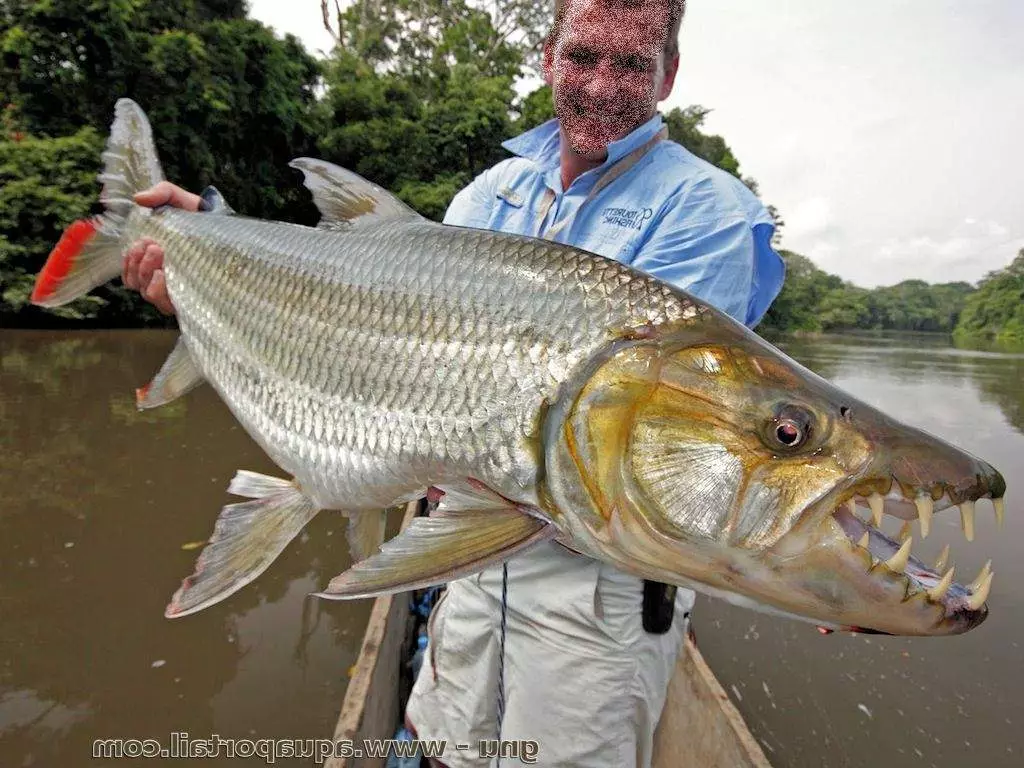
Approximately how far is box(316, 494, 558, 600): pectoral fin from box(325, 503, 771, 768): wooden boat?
3.54 ft

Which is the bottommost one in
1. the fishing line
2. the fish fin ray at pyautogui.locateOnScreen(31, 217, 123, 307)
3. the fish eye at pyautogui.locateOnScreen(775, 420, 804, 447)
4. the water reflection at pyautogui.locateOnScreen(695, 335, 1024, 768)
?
the water reflection at pyautogui.locateOnScreen(695, 335, 1024, 768)

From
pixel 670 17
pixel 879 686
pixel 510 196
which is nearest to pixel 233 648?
pixel 510 196

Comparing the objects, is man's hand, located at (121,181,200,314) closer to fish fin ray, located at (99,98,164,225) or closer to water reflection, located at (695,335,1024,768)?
fish fin ray, located at (99,98,164,225)

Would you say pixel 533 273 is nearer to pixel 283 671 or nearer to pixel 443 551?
pixel 443 551

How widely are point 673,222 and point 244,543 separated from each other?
1.57 m

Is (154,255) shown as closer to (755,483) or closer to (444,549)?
(444,549)

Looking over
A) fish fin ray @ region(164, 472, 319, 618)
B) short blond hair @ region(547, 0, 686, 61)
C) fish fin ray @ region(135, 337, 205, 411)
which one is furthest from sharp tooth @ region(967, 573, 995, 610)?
fish fin ray @ region(135, 337, 205, 411)

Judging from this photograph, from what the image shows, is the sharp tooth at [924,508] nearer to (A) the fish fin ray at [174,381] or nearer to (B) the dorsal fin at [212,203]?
(A) the fish fin ray at [174,381]

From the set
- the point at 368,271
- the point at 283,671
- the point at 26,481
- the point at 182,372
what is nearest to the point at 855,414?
the point at 368,271

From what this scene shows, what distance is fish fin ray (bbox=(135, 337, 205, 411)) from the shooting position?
2416 millimetres

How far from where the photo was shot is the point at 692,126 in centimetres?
3294

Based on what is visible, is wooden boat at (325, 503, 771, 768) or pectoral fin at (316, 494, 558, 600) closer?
pectoral fin at (316, 494, 558, 600)

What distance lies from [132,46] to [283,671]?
18261 mm

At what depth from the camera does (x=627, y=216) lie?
1.90m
